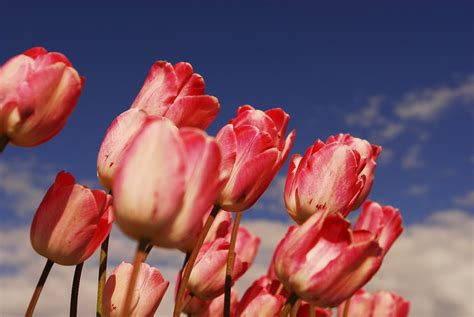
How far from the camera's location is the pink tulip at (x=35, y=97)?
4.45 ft

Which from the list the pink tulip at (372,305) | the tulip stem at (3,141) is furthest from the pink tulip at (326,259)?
the pink tulip at (372,305)

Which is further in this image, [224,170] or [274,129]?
[274,129]

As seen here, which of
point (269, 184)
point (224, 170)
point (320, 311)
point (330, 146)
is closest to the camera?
point (224, 170)

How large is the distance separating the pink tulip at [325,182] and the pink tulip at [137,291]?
1.50ft

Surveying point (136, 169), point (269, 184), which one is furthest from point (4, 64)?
point (269, 184)

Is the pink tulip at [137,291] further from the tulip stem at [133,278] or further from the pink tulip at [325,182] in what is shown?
the tulip stem at [133,278]

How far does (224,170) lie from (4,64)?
22.7 inches

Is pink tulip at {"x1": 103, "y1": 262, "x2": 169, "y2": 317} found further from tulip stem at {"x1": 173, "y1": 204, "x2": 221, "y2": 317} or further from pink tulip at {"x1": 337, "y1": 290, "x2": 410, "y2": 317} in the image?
pink tulip at {"x1": 337, "y1": 290, "x2": 410, "y2": 317}

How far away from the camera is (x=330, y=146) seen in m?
1.86

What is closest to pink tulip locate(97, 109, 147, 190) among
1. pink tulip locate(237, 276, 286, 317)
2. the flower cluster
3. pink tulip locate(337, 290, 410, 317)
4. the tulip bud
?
the flower cluster

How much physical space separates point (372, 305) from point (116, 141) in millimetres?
1537

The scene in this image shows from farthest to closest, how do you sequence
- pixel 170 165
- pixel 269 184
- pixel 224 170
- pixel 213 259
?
1. pixel 213 259
2. pixel 269 184
3. pixel 224 170
4. pixel 170 165

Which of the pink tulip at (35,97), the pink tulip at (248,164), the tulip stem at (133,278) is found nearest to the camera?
the tulip stem at (133,278)

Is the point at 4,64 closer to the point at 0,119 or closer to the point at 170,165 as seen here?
the point at 0,119
